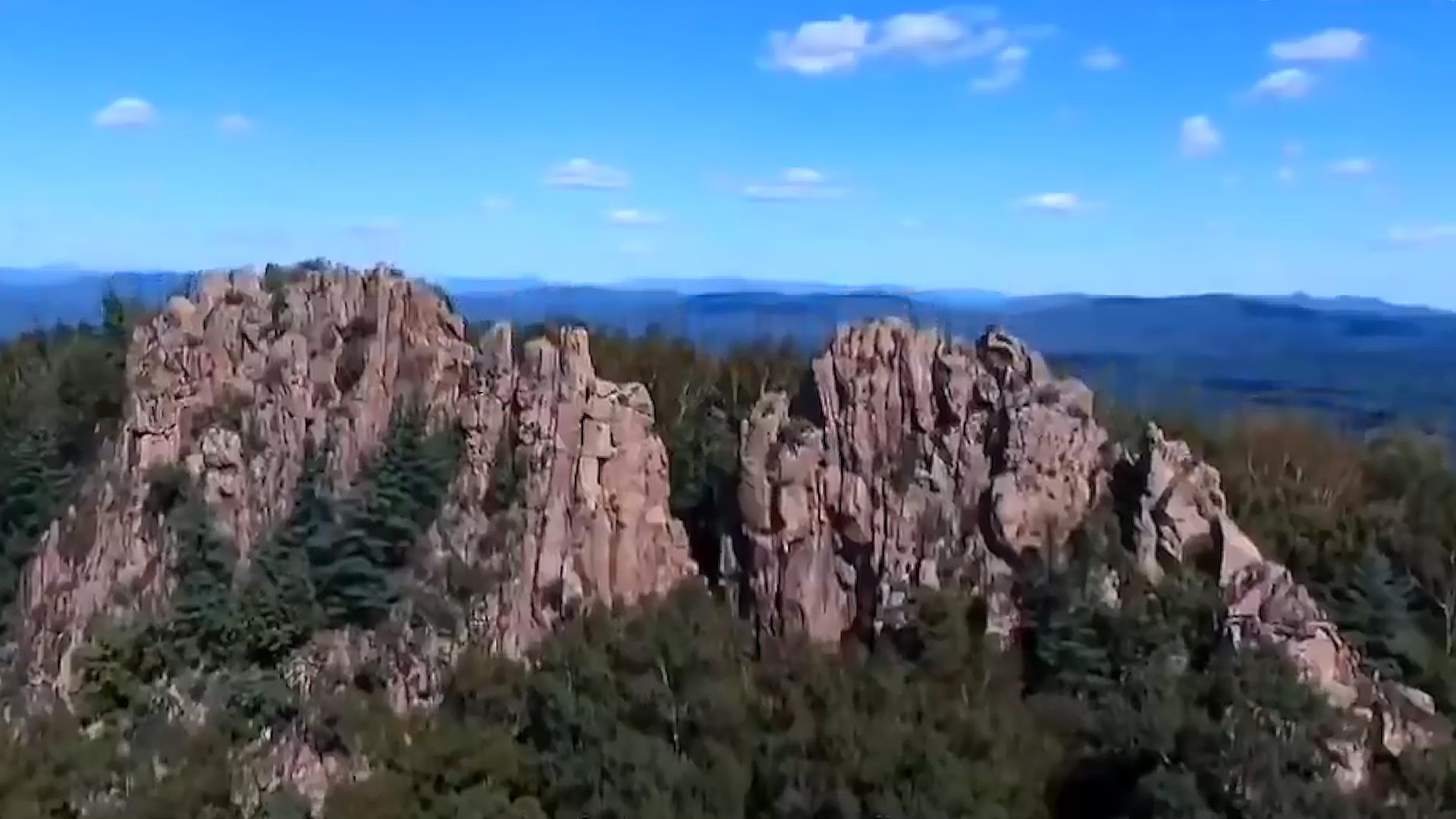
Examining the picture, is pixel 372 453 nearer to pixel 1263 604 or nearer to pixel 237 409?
pixel 237 409

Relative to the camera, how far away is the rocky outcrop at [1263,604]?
58.6 feet

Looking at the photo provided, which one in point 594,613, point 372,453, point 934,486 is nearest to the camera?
point 594,613

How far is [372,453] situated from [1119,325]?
122ft

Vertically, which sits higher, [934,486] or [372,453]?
[934,486]

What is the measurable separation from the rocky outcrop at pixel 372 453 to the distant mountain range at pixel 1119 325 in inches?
130

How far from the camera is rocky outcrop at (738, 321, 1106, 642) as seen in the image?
21.6 metres

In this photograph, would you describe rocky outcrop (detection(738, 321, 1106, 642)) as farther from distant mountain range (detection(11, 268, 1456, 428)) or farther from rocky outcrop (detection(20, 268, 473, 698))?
rocky outcrop (detection(20, 268, 473, 698))

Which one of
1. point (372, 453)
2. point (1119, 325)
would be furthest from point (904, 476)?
point (1119, 325)

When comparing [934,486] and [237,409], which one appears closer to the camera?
[934,486]

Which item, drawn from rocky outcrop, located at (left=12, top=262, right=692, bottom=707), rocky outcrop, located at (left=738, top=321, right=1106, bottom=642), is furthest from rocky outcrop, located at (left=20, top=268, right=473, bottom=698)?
rocky outcrop, located at (left=738, top=321, right=1106, bottom=642)

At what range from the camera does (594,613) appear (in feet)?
72.3

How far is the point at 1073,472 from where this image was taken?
22.0 meters

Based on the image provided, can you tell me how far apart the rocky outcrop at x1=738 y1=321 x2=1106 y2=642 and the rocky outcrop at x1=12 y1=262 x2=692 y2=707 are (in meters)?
2.18

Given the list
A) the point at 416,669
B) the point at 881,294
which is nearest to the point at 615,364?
the point at 416,669
